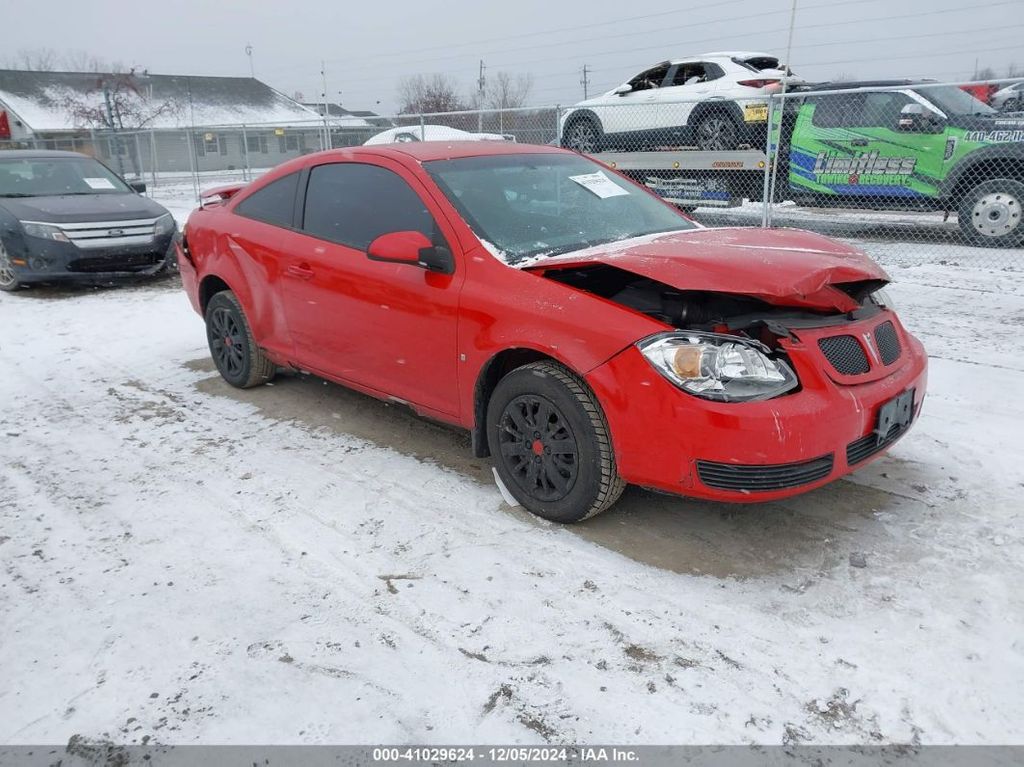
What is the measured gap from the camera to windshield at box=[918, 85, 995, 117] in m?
8.88

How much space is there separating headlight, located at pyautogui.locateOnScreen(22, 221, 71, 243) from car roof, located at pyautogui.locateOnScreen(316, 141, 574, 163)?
5161 millimetres

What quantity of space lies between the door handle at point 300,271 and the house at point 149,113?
34.9 m

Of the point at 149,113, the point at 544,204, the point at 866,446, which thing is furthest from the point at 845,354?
the point at 149,113

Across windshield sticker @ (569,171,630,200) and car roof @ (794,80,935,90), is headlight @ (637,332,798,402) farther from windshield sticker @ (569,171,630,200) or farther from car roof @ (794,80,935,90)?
car roof @ (794,80,935,90)

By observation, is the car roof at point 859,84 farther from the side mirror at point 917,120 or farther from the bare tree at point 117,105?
the bare tree at point 117,105

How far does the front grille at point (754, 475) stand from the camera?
270 centimetres

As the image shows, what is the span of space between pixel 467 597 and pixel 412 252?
1551mm

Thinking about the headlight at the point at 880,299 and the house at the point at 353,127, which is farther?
the house at the point at 353,127

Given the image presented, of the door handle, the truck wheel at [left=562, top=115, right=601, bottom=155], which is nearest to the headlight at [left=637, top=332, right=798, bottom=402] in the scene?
the door handle

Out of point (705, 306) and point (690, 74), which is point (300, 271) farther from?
point (690, 74)

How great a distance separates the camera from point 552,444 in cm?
311

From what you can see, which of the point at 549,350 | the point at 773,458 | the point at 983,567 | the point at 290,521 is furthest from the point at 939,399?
the point at 290,521

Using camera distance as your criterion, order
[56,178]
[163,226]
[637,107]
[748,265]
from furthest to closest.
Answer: [637,107]
[56,178]
[163,226]
[748,265]

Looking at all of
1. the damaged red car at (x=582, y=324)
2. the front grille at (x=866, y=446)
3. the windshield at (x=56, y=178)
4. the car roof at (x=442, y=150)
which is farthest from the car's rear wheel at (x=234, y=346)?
the windshield at (x=56, y=178)
